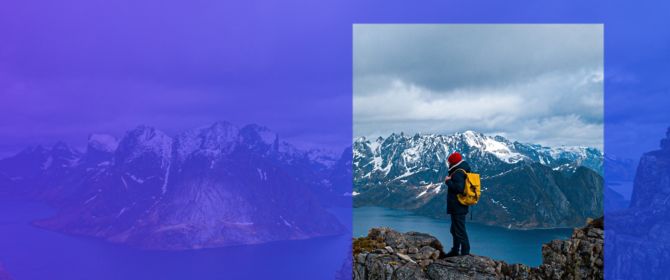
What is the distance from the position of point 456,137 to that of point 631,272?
3388 inches

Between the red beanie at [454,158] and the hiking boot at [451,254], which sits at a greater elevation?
the red beanie at [454,158]

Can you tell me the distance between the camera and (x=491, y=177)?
376 feet

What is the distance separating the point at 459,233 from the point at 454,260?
84cm

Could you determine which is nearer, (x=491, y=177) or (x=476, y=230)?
(x=476, y=230)

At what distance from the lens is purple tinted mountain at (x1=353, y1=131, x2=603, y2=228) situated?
66.8 m

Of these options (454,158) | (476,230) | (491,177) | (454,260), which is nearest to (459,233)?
(454,260)

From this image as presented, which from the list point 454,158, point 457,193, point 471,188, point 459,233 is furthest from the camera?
point 459,233

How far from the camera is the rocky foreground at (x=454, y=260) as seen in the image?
651 inches

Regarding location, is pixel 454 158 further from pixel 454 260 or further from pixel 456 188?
pixel 454 260

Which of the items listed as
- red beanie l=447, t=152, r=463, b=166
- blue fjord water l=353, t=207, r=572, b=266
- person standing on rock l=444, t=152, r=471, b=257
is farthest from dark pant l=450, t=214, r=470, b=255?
blue fjord water l=353, t=207, r=572, b=266

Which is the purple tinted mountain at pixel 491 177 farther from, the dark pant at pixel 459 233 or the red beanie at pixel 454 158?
the red beanie at pixel 454 158

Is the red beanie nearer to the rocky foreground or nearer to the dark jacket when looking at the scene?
the dark jacket

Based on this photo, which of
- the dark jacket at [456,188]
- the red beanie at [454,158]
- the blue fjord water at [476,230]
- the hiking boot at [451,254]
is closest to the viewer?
the dark jacket at [456,188]

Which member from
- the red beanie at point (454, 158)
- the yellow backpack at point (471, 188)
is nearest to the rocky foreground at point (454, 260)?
the yellow backpack at point (471, 188)
